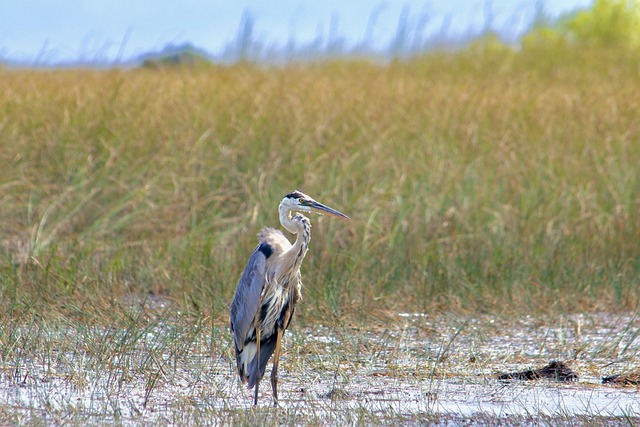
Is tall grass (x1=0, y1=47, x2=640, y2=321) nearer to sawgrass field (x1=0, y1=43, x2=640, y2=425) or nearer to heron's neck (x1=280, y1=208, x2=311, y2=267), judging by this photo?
sawgrass field (x1=0, y1=43, x2=640, y2=425)

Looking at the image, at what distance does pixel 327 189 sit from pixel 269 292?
12.5ft

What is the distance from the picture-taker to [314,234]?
7371 mm

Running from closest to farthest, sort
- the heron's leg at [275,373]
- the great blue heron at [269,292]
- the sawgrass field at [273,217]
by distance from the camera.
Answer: the heron's leg at [275,373] → the great blue heron at [269,292] → the sawgrass field at [273,217]

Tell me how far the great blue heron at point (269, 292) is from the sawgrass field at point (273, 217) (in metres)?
0.21

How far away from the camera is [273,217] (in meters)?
7.77

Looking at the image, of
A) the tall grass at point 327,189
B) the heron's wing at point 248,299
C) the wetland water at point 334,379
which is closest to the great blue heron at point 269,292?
the heron's wing at point 248,299

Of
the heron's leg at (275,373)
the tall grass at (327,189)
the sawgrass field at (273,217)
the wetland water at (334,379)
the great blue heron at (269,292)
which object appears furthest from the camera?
the tall grass at (327,189)

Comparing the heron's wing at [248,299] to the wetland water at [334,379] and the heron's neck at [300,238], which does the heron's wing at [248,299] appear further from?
the wetland water at [334,379]

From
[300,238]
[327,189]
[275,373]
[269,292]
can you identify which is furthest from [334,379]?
[327,189]

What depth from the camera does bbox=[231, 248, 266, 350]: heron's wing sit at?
452 centimetres

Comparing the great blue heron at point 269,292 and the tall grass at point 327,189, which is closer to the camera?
the great blue heron at point 269,292

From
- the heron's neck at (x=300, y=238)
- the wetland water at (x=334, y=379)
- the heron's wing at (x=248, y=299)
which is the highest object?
the heron's neck at (x=300, y=238)

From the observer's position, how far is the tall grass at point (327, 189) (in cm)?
646

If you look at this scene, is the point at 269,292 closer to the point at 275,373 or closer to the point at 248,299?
the point at 248,299
